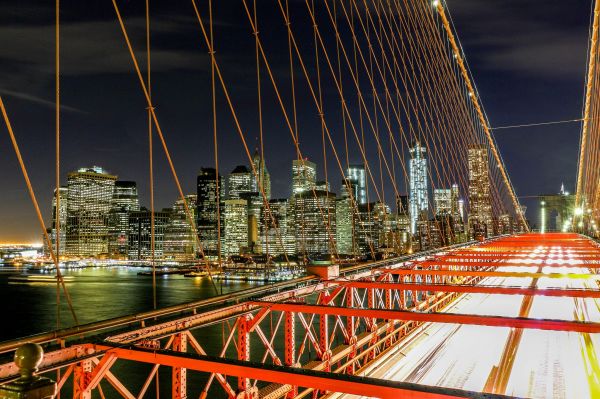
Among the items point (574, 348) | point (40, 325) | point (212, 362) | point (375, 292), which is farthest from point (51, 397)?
point (40, 325)

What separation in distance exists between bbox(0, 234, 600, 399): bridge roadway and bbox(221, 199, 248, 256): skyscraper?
3629 inches

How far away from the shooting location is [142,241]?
470ft

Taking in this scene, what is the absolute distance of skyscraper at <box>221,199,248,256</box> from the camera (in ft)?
339

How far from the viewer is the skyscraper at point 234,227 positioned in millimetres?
103250

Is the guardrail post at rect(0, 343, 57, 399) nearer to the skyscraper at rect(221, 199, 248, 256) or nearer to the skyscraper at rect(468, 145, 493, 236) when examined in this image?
the skyscraper at rect(468, 145, 493, 236)

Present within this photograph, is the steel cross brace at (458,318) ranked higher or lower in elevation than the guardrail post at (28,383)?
lower

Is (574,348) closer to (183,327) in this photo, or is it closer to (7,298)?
(183,327)

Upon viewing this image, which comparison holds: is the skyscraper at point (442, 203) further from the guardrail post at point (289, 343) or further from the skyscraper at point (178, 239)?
the skyscraper at point (178, 239)

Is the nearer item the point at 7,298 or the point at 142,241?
the point at 7,298

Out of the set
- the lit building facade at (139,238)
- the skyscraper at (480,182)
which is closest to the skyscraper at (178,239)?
the lit building facade at (139,238)

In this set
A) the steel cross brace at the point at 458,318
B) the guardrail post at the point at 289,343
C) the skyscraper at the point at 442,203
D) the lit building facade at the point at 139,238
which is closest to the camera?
the steel cross brace at the point at 458,318

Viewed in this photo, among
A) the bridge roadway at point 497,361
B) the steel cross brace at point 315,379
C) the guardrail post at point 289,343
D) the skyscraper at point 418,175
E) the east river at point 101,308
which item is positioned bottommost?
the east river at point 101,308

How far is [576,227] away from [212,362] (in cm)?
6572

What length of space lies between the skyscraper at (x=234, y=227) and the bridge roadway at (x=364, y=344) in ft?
302
